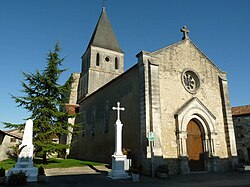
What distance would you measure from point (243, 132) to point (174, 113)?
15829 millimetres

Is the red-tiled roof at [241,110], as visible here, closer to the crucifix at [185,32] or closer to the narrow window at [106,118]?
the crucifix at [185,32]

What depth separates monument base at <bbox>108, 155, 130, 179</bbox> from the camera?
10.3 metres

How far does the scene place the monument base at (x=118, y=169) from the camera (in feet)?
33.8

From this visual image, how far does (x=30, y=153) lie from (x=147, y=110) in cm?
648

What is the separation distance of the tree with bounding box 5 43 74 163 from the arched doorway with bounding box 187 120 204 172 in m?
9.15

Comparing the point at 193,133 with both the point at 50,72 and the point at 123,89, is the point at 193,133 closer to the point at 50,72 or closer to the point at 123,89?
the point at 123,89

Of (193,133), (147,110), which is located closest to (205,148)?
(193,133)

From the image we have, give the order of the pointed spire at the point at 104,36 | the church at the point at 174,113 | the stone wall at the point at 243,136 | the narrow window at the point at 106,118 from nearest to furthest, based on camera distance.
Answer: the church at the point at 174,113 → the narrow window at the point at 106,118 → the stone wall at the point at 243,136 → the pointed spire at the point at 104,36

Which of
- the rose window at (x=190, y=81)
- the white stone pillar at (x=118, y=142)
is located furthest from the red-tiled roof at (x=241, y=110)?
the white stone pillar at (x=118, y=142)

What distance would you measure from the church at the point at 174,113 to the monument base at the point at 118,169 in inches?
57.2

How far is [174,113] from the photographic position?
13.3 meters

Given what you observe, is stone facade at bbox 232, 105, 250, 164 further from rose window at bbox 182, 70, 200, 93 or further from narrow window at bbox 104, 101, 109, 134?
narrow window at bbox 104, 101, 109, 134

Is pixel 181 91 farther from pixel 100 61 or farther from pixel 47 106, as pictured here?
pixel 100 61

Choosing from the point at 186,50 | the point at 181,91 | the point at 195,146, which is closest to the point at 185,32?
the point at 186,50
